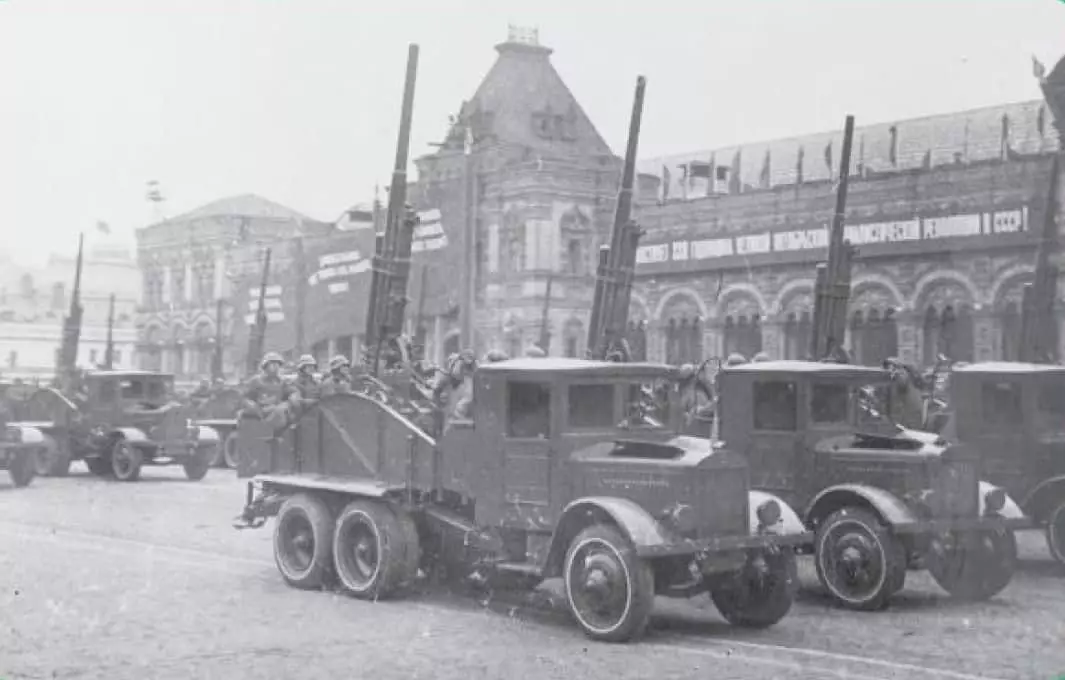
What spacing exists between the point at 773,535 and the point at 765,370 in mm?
2325

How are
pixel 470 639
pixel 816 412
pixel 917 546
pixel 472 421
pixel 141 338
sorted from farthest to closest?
pixel 141 338
pixel 816 412
pixel 917 546
pixel 472 421
pixel 470 639

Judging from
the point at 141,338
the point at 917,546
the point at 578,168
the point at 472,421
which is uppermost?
the point at 578,168

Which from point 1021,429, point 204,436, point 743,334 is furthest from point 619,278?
point 743,334

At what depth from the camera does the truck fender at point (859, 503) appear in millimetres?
9820

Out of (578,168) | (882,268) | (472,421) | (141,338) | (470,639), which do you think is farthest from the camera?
(141,338)

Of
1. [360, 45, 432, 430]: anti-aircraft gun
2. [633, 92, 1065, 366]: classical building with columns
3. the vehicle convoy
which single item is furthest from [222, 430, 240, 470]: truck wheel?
[360, 45, 432, 430]: anti-aircraft gun

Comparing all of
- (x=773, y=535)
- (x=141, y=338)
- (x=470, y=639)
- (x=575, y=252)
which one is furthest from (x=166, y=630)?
(x=141, y=338)

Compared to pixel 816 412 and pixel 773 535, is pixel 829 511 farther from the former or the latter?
pixel 773 535

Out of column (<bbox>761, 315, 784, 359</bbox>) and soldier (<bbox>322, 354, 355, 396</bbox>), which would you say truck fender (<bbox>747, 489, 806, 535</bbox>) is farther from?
column (<bbox>761, 315, 784, 359</bbox>)

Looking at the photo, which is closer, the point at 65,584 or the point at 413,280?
the point at 65,584

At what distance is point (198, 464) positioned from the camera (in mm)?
22281

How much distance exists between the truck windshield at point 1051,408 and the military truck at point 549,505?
410cm

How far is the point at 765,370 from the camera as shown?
10.8 meters

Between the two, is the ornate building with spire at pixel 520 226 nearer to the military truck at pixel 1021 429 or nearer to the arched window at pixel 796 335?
the arched window at pixel 796 335
